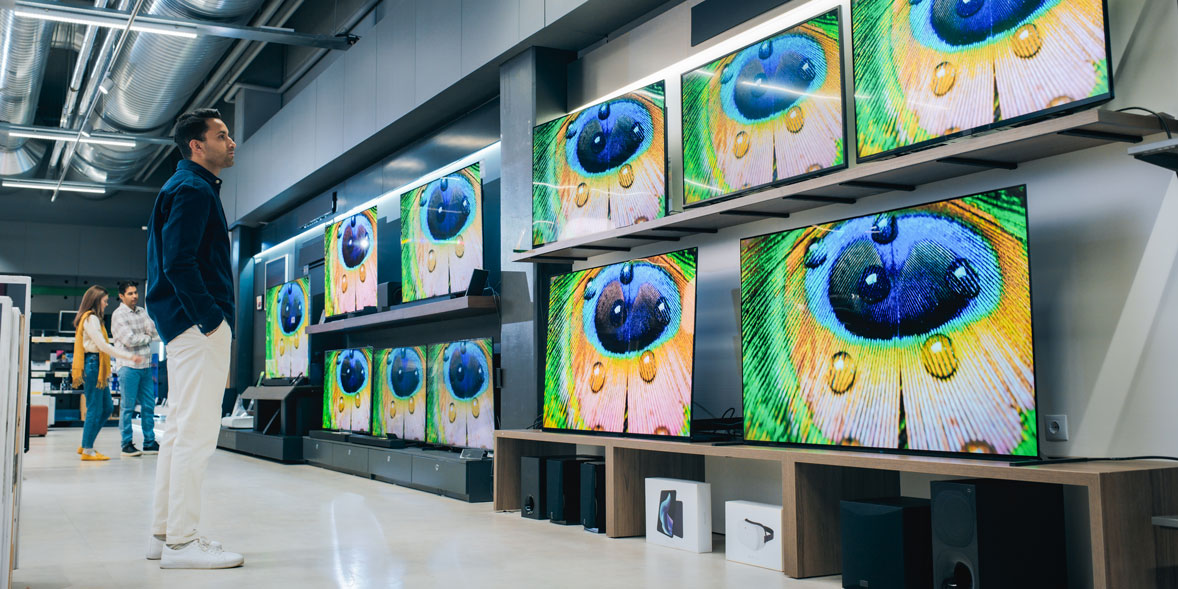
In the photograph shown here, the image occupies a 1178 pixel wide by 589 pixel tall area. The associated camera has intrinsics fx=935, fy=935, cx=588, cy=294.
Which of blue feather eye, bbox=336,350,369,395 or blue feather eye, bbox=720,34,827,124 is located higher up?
blue feather eye, bbox=720,34,827,124

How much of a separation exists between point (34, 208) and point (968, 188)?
53.6 feet

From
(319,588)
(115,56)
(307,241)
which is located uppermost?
(115,56)

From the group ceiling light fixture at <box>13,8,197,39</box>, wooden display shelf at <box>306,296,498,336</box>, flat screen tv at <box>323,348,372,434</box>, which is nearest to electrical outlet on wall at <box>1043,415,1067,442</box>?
wooden display shelf at <box>306,296,498,336</box>

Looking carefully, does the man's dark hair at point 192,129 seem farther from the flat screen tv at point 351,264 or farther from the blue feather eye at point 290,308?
the blue feather eye at point 290,308

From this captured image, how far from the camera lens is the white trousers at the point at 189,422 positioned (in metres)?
3.08

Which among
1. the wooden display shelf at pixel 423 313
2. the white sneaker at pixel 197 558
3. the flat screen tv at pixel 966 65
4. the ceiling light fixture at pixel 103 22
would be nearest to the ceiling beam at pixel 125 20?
the ceiling light fixture at pixel 103 22

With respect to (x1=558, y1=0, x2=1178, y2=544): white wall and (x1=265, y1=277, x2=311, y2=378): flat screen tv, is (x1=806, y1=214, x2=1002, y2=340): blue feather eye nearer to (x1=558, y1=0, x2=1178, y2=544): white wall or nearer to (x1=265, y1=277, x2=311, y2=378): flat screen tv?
(x1=558, y1=0, x2=1178, y2=544): white wall

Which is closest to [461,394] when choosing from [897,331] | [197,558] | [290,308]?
[197,558]

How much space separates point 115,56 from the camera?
7.73 meters

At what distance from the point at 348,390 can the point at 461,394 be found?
6.24ft

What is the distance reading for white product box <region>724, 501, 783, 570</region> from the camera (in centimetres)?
309

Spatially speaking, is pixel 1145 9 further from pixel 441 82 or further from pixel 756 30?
pixel 441 82

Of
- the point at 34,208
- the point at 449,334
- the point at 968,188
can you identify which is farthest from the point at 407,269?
the point at 34,208

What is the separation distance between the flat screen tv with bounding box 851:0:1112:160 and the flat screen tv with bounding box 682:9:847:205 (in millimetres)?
132
